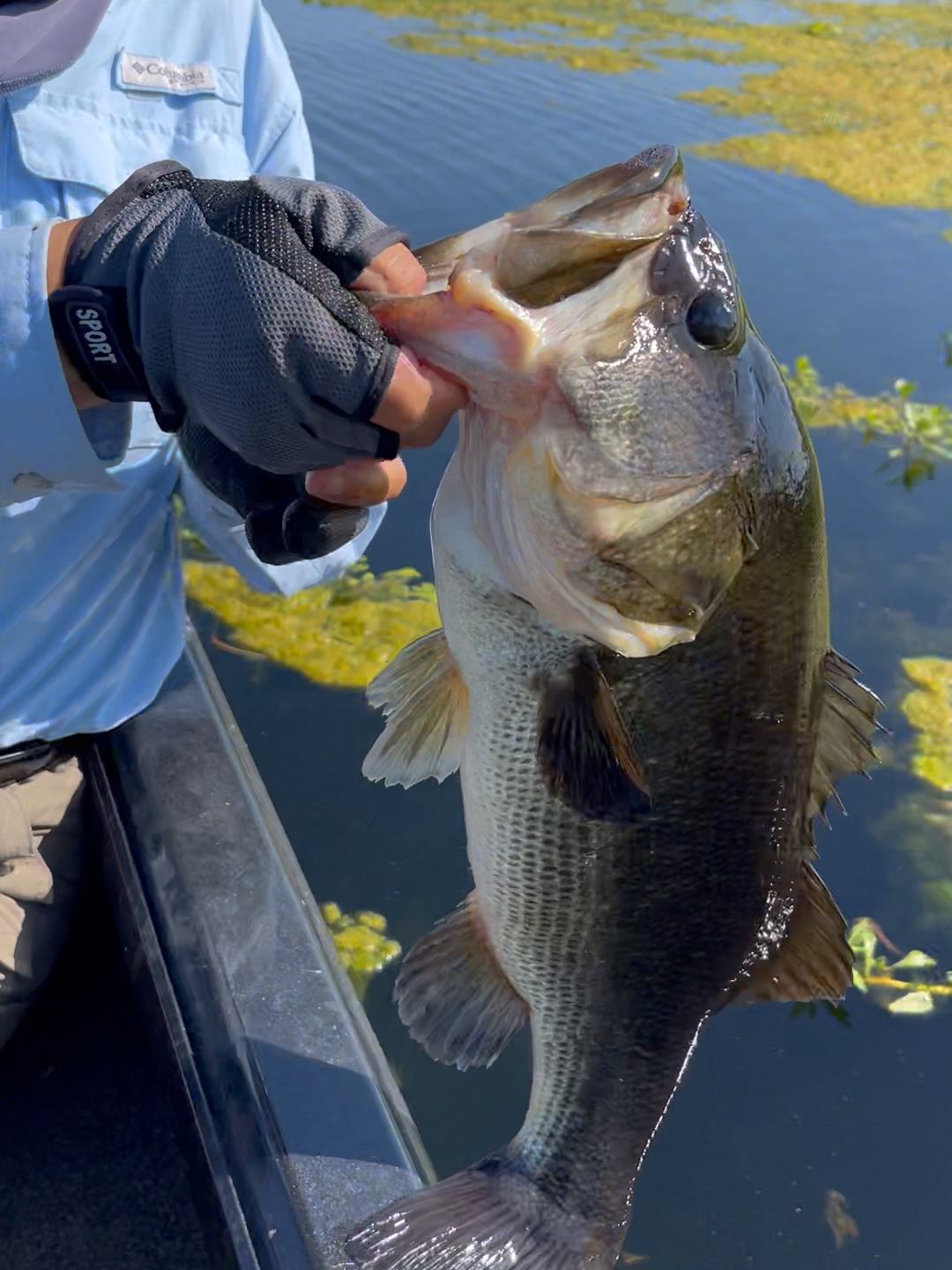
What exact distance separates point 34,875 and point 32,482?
0.80 metres

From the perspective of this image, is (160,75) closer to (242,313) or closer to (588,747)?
(242,313)

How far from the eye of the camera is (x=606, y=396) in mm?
1219

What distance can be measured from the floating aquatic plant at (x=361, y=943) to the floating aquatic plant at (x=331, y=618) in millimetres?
802

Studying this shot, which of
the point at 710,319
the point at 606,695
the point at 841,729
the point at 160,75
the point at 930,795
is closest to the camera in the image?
the point at 710,319

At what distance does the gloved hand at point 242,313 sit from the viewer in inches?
46.5

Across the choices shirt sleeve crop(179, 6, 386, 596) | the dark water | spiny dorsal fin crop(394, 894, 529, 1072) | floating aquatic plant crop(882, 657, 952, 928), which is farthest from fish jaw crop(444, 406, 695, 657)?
floating aquatic plant crop(882, 657, 952, 928)

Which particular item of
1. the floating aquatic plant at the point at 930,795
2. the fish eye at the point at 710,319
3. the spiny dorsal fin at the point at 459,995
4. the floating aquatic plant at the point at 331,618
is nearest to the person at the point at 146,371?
the fish eye at the point at 710,319

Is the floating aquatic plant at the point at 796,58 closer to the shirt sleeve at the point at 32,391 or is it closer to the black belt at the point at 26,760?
the black belt at the point at 26,760

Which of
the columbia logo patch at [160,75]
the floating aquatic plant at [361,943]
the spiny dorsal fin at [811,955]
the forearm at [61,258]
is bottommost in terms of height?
the floating aquatic plant at [361,943]

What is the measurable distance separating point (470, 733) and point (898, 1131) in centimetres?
186

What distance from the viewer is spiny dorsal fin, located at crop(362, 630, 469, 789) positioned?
152 centimetres

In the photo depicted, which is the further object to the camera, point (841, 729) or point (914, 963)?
point (914, 963)

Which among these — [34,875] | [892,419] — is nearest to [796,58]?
[892,419]

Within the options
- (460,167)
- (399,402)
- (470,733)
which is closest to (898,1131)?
(470,733)
